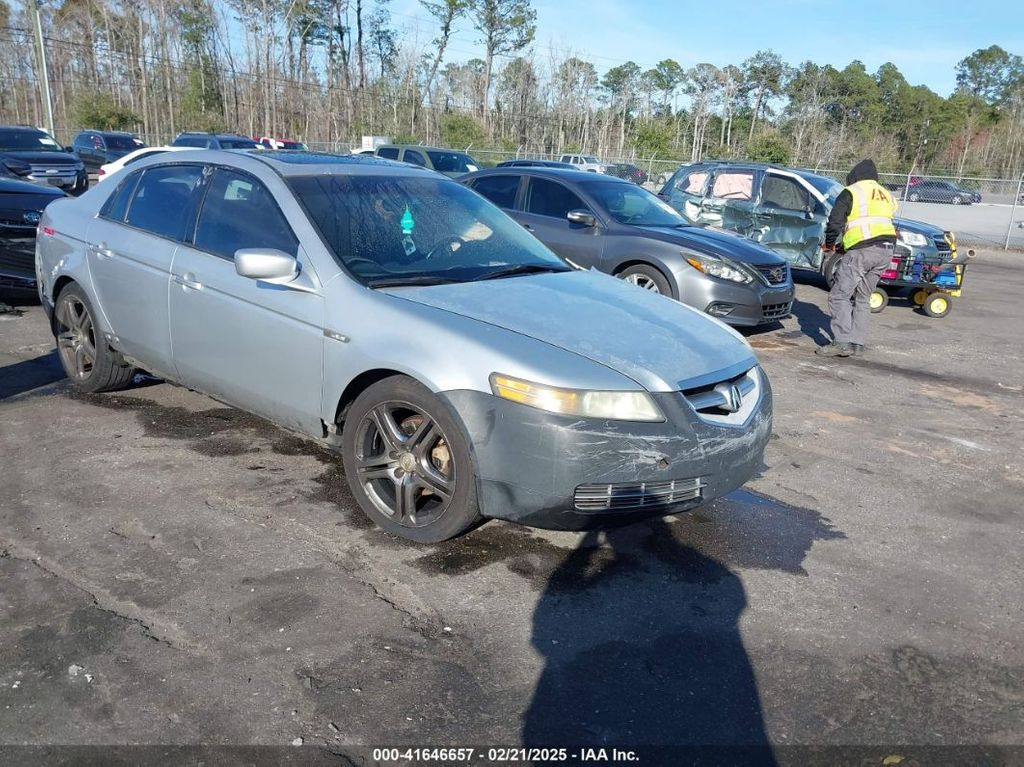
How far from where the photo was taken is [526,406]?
3299 millimetres

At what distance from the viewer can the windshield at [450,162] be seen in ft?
69.9

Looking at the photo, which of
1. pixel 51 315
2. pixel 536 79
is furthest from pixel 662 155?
pixel 51 315

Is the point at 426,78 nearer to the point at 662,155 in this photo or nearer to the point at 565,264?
the point at 662,155

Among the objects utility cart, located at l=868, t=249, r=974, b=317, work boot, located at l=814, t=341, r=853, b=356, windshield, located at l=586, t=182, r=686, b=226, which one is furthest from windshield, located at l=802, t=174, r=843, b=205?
work boot, located at l=814, t=341, r=853, b=356

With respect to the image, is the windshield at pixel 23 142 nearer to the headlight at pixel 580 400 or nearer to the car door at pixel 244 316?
the car door at pixel 244 316

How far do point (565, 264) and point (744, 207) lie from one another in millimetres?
8273

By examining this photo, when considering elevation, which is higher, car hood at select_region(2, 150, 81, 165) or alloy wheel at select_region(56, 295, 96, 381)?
car hood at select_region(2, 150, 81, 165)

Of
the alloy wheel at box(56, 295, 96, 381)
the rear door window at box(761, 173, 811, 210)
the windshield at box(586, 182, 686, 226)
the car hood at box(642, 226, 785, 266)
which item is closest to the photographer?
the alloy wheel at box(56, 295, 96, 381)

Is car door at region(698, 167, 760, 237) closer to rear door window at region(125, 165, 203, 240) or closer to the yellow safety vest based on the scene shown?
the yellow safety vest

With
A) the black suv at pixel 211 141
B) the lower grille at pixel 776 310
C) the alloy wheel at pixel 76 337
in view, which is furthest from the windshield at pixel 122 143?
the lower grille at pixel 776 310

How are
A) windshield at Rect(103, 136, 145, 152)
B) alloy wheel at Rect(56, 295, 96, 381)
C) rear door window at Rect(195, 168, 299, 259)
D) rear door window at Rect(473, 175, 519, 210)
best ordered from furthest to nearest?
windshield at Rect(103, 136, 145, 152)
rear door window at Rect(473, 175, 519, 210)
alloy wheel at Rect(56, 295, 96, 381)
rear door window at Rect(195, 168, 299, 259)

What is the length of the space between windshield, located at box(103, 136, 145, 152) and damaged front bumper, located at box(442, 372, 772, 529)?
1098 inches

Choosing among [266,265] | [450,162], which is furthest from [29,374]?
[450,162]

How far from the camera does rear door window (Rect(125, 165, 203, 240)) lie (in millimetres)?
4812
